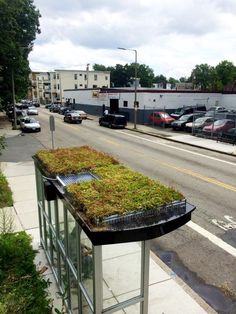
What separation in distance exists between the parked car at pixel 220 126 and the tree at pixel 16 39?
712 inches

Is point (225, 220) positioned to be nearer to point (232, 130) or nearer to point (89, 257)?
point (89, 257)

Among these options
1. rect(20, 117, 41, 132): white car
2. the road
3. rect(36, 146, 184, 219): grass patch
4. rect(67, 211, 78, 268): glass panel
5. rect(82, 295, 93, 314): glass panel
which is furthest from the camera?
rect(20, 117, 41, 132): white car

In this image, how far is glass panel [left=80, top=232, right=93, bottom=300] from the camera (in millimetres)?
4539

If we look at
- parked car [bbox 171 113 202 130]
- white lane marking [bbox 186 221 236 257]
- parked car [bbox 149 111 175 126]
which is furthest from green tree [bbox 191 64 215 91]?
white lane marking [bbox 186 221 236 257]

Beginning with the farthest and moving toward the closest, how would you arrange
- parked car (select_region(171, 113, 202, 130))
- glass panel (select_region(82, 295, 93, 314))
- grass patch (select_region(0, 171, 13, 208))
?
parked car (select_region(171, 113, 202, 130)), grass patch (select_region(0, 171, 13, 208)), glass panel (select_region(82, 295, 93, 314))

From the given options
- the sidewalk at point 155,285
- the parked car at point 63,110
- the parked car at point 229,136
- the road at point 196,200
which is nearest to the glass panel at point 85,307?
the sidewalk at point 155,285

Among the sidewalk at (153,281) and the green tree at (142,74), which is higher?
the green tree at (142,74)

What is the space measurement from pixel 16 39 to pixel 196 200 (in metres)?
29.4

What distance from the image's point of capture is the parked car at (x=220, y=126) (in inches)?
987

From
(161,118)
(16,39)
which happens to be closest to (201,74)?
(161,118)

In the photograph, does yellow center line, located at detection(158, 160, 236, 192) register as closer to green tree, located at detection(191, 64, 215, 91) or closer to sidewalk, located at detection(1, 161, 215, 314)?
sidewalk, located at detection(1, 161, 215, 314)

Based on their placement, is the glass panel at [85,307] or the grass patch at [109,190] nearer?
the grass patch at [109,190]

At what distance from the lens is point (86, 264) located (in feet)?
15.5

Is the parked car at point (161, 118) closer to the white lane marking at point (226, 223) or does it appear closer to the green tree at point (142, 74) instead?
the white lane marking at point (226, 223)
